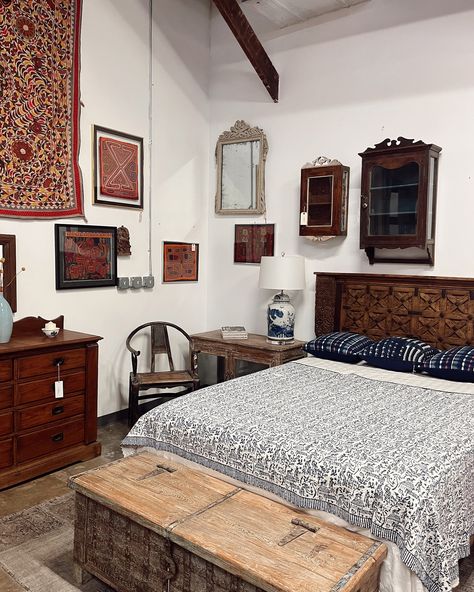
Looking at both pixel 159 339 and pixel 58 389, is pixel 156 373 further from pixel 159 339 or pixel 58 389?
pixel 58 389

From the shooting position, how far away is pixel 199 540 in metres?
1.72

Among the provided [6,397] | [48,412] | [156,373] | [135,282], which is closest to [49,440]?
[48,412]

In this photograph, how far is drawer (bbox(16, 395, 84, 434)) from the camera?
120 inches

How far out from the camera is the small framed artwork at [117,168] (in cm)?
384

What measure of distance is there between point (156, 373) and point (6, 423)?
1291 millimetres

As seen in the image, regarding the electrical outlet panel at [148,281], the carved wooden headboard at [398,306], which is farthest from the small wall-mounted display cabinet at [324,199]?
the electrical outlet panel at [148,281]

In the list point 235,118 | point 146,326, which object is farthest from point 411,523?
point 235,118

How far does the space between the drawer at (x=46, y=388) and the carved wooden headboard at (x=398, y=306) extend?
1.82m

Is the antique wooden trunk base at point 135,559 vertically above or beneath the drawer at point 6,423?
beneath

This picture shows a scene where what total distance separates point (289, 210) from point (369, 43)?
1.37 metres

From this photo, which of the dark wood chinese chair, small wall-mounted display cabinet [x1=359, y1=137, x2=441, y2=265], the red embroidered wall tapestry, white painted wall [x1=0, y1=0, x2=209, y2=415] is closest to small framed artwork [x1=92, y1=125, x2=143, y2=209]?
white painted wall [x1=0, y1=0, x2=209, y2=415]

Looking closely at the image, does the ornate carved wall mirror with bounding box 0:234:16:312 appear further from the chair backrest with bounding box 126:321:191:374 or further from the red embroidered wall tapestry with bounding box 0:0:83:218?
the chair backrest with bounding box 126:321:191:374

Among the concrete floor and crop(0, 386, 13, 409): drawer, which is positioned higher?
crop(0, 386, 13, 409): drawer

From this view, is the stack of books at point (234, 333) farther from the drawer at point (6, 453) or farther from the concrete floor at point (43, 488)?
the drawer at point (6, 453)
